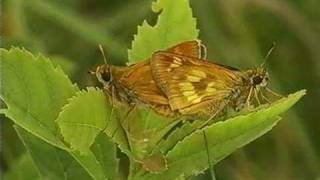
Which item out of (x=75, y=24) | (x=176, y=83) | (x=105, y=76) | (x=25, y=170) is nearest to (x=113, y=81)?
(x=105, y=76)

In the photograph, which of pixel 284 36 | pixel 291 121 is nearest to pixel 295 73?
pixel 284 36

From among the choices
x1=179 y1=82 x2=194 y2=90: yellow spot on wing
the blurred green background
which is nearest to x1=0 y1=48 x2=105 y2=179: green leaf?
x1=179 y1=82 x2=194 y2=90: yellow spot on wing

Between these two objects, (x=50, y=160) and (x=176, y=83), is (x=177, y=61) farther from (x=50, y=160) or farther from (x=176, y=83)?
(x=50, y=160)

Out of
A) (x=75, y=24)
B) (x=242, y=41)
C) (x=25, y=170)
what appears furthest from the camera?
(x=242, y=41)

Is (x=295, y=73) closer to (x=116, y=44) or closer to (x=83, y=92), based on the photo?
(x=116, y=44)

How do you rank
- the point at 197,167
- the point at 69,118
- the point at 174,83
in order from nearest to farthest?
1. the point at 69,118
2. the point at 197,167
3. the point at 174,83

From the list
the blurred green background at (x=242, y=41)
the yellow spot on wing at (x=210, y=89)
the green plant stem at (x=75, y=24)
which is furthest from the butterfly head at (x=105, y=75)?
the green plant stem at (x=75, y=24)
